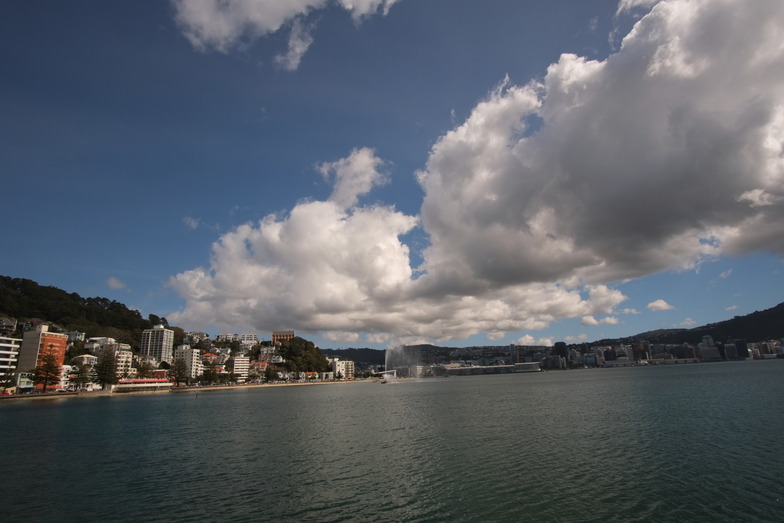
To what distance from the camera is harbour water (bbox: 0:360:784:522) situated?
Result: 21641 mm

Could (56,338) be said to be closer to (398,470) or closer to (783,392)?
(398,470)

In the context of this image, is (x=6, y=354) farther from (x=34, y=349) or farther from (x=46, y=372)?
(x=34, y=349)

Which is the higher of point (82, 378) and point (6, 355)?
point (6, 355)

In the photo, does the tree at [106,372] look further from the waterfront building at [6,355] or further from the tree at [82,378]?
the waterfront building at [6,355]

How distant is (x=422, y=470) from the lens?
97.2ft

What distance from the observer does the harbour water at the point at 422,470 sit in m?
21.6

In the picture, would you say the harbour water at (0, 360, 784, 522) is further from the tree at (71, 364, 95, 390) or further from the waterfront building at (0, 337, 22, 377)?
the waterfront building at (0, 337, 22, 377)

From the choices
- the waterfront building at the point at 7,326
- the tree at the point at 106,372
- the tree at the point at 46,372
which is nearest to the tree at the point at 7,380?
the tree at the point at 46,372

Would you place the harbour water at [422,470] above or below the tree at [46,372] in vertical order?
below

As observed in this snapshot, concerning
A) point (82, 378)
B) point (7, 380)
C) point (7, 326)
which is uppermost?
point (7, 326)

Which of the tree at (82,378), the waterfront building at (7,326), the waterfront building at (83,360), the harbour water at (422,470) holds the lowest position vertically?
the harbour water at (422,470)

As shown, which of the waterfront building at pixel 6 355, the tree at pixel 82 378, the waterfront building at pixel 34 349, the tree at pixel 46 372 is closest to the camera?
the tree at pixel 46 372

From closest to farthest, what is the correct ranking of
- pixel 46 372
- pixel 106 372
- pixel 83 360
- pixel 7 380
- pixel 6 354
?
pixel 46 372 → pixel 7 380 → pixel 6 354 → pixel 106 372 → pixel 83 360

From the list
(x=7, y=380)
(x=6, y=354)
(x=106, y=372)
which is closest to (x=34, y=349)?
(x=6, y=354)
